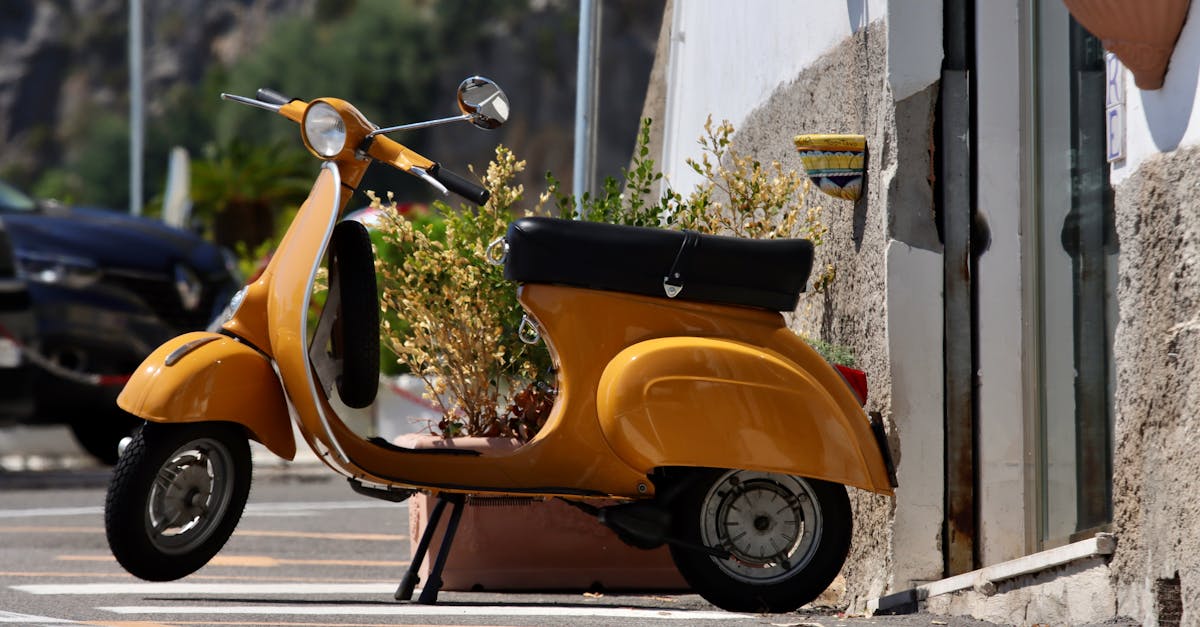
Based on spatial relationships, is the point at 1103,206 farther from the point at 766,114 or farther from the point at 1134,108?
the point at 766,114

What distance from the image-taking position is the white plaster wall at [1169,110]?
158 inches

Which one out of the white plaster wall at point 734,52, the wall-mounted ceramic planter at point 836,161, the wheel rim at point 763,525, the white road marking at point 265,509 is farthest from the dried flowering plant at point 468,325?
the white road marking at point 265,509

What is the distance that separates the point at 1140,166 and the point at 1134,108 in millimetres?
182

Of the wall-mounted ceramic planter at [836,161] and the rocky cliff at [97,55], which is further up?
the rocky cliff at [97,55]

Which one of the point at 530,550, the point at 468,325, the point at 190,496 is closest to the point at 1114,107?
the point at 468,325

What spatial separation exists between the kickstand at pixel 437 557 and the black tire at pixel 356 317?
16.2 inches

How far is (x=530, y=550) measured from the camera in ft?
19.5

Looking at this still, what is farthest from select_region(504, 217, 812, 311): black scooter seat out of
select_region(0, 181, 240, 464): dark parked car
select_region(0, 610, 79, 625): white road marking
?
select_region(0, 181, 240, 464): dark parked car

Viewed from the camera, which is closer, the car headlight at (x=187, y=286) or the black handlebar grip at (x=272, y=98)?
the black handlebar grip at (x=272, y=98)

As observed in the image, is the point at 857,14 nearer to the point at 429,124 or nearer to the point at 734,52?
the point at 429,124

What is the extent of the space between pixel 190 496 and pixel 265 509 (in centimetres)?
559

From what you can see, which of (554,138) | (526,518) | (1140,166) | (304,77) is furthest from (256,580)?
(304,77)

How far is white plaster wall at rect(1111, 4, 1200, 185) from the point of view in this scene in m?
4.02

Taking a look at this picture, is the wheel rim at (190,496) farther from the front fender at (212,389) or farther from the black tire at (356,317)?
the black tire at (356,317)
